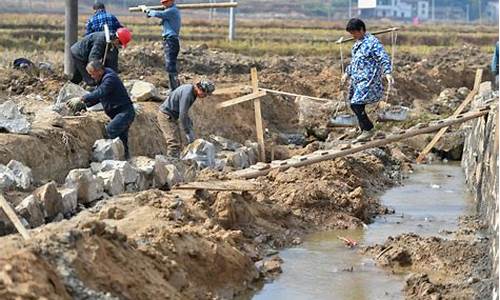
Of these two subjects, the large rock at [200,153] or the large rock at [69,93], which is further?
the large rock at [69,93]

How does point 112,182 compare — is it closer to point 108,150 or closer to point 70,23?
point 108,150

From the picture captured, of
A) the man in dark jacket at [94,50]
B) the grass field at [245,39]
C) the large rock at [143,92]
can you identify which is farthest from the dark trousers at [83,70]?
the grass field at [245,39]

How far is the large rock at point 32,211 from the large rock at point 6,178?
821mm

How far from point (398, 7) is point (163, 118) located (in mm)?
97508

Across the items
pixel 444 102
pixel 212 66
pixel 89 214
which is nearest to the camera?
pixel 89 214

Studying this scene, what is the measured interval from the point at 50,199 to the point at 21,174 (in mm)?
984

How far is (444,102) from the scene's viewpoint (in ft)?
74.4

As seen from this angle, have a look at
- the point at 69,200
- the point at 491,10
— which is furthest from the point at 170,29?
the point at 491,10

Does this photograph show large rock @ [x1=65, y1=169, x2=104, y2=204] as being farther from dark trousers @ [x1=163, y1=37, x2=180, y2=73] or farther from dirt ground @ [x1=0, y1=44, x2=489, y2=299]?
dark trousers @ [x1=163, y1=37, x2=180, y2=73]

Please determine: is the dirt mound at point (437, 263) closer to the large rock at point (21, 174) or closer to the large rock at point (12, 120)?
the large rock at point (21, 174)

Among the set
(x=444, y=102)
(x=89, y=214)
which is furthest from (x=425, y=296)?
(x=444, y=102)

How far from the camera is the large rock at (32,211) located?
936 cm

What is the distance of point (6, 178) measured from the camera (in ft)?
34.2

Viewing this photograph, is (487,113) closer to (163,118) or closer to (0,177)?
(163,118)
